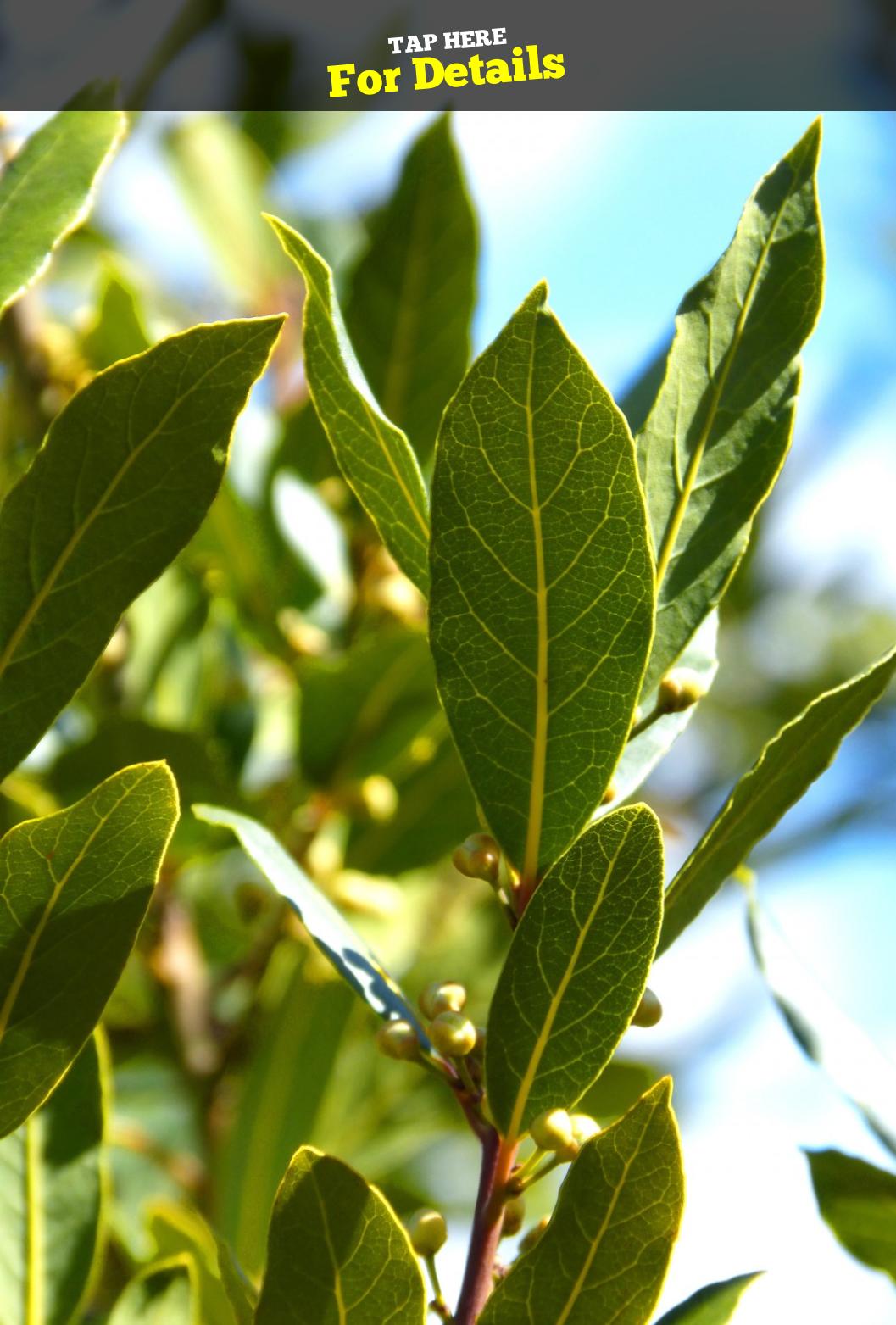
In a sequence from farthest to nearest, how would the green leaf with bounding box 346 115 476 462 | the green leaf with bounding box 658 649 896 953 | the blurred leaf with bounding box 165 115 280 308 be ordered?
the blurred leaf with bounding box 165 115 280 308 < the green leaf with bounding box 346 115 476 462 < the green leaf with bounding box 658 649 896 953

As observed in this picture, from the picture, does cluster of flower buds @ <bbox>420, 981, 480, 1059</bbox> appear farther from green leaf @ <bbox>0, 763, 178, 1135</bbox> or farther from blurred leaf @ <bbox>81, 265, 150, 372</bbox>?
blurred leaf @ <bbox>81, 265, 150, 372</bbox>

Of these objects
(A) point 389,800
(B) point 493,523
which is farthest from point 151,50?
(B) point 493,523

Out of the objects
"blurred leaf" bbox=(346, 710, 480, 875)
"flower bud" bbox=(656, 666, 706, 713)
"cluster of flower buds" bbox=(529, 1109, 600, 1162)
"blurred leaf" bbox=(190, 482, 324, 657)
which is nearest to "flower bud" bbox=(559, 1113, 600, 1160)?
"cluster of flower buds" bbox=(529, 1109, 600, 1162)

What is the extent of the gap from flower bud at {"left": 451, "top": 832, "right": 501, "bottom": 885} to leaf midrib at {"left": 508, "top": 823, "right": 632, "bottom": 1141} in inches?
4.2

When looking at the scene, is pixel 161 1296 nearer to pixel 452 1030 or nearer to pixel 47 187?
A: pixel 452 1030

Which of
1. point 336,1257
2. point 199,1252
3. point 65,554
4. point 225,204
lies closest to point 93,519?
point 65,554

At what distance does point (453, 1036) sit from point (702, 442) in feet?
1.19

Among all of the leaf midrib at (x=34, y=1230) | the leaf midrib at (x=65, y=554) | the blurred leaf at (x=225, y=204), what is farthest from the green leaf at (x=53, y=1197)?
the blurred leaf at (x=225, y=204)

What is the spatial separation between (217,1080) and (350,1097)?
290 millimetres

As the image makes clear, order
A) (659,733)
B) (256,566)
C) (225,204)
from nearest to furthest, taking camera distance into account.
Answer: (659,733), (256,566), (225,204)

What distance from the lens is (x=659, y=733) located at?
0.92 meters

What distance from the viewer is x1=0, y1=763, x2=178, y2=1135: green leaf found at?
712mm

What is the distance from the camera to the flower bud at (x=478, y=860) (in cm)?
83

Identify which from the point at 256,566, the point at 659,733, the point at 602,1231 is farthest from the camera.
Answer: the point at 256,566
